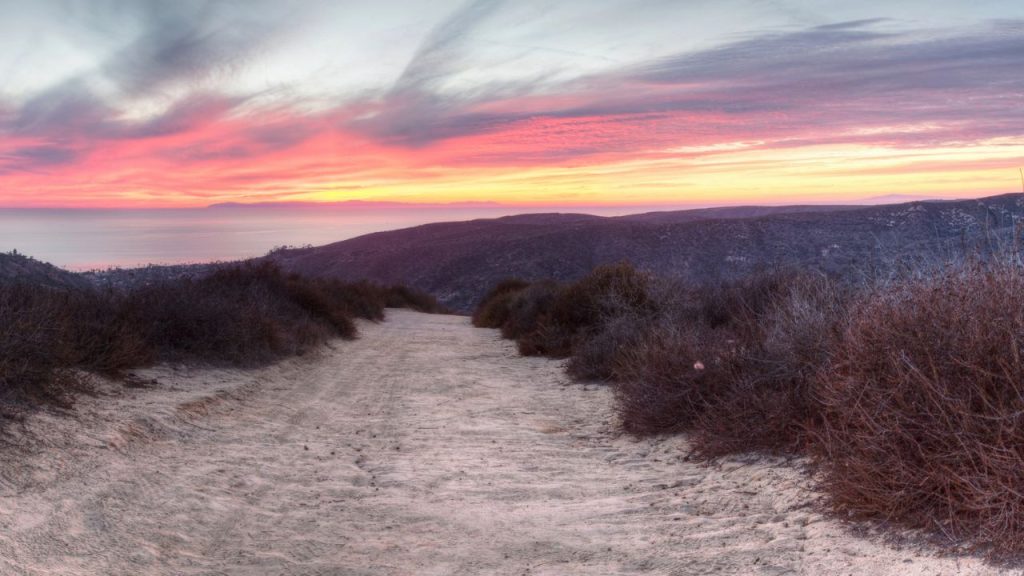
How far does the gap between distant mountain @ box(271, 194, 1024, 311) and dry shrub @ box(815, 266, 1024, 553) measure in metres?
15.4

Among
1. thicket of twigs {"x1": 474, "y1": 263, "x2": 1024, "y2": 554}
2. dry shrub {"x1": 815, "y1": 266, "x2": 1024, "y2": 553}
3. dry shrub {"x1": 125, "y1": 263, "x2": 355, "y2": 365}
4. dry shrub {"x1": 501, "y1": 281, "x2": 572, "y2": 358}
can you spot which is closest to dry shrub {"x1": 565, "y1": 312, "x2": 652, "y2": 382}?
dry shrub {"x1": 501, "y1": 281, "x2": 572, "y2": 358}

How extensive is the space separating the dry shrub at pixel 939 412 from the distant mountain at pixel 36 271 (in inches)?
509

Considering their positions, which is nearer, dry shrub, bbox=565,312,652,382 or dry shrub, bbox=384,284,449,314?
dry shrub, bbox=565,312,652,382

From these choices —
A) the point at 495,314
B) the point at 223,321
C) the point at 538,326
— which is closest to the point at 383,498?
the point at 223,321

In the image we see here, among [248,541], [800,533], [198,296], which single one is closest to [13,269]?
[198,296]

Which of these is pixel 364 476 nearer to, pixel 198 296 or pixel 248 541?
pixel 248 541

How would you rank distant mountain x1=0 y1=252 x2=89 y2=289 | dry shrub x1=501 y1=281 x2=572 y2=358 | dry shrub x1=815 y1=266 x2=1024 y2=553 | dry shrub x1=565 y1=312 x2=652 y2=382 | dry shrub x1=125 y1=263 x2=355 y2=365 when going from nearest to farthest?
dry shrub x1=815 y1=266 x2=1024 y2=553, dry shrub x1=125 y1=263 x2=355 y2=365, dry shrub x1=565 y1=312 x2=652 y2=382, distant mountain x1=0 y1=252 x2=89 y2=289, dry shrub x1=501 y1=281 x2=572 y2=358

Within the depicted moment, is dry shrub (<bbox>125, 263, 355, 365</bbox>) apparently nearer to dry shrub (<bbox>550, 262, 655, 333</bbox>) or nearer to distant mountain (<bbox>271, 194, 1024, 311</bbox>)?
dry shrub (<bbox>550, 262, 655, 333</bbox>)

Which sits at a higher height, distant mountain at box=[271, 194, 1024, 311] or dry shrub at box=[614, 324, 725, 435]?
distant mountain at box=[271, 194, 1024, 311]

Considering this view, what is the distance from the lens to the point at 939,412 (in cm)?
402

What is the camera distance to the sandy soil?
4.38m

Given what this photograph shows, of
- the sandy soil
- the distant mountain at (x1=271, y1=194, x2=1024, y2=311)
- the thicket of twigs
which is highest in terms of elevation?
the distant mountain at (x1=271, y1=194, x2=1024, y2=311)

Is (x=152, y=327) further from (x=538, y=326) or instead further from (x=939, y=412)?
(x=939, y=412)

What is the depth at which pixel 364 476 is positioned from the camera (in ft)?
21.1
